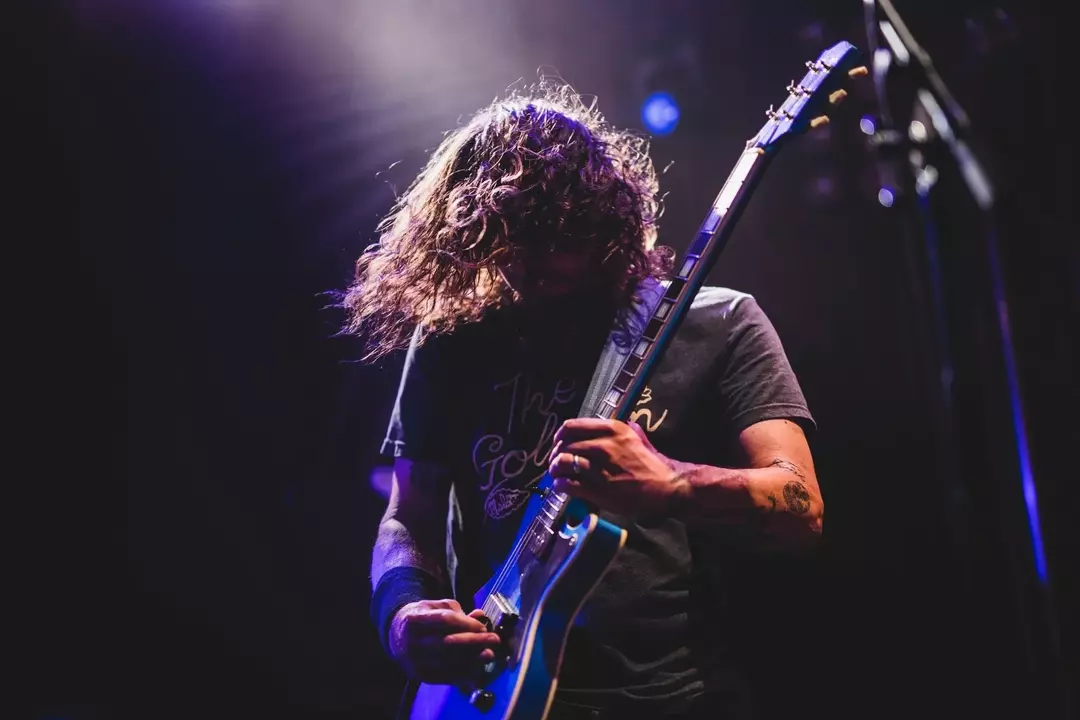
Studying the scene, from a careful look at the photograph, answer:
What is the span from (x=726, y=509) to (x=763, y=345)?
1.50 ft

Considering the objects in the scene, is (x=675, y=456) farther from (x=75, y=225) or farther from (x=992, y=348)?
(x=75, y=225)

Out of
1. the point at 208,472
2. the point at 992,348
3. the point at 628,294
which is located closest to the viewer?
the point at 992,348

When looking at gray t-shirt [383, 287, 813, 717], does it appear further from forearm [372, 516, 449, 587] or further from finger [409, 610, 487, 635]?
finger [409, 610, 487, 635]

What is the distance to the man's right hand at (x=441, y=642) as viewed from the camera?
1322mm

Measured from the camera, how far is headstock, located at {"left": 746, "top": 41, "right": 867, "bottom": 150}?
1.52 meters

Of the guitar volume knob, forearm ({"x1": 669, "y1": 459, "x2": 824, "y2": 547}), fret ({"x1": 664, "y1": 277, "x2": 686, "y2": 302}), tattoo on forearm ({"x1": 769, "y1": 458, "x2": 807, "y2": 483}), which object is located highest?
fret ({"x1": 664, "y1": 277, "x2": 686, "y2": 302})

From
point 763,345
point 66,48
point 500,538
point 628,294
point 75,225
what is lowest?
point 500,538

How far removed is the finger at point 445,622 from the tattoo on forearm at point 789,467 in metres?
0.70

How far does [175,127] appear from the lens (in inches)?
99.7

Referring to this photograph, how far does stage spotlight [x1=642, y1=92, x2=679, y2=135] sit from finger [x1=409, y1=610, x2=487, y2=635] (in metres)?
2.41

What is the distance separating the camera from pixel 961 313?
4.66ft

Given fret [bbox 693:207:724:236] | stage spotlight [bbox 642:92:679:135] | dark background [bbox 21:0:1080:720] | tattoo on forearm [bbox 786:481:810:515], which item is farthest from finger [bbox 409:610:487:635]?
stage spotlight [bbox 642:92:679:135]

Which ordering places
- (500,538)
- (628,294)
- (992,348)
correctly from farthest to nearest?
(628,294), (500,538), (992,348)

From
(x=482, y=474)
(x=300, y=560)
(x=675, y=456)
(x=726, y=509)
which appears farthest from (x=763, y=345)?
(x=300, y=560)
